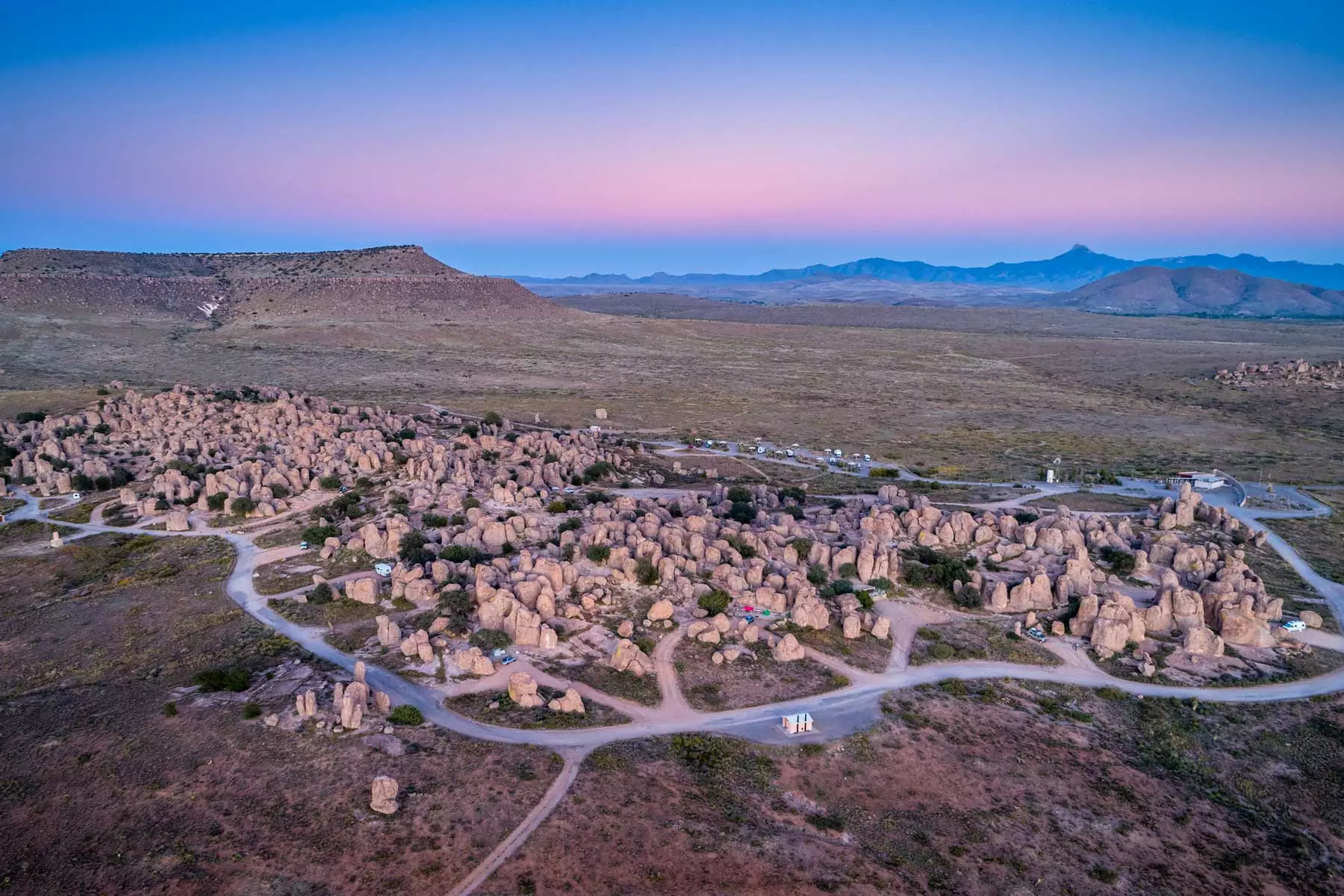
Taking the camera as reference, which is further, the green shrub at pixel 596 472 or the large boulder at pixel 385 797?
the green shrub at pixel 596 472

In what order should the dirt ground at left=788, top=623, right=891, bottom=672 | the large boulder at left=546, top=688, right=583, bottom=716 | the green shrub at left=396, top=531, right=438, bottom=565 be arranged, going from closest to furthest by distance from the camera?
the large boulder at left=546, top=688, right=583, bottom=716 < the dirt ground at left=788, top=623, right=891, bottom=672 < the green shrub at left=396, top=531, right=438, bottom=565

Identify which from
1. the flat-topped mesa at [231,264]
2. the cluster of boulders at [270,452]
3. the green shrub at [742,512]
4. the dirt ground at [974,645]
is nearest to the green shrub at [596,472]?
the cluster of boulders at [270,452]

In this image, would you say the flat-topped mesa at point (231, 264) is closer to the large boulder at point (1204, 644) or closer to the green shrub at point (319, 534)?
the green shrub at point (319, 534)

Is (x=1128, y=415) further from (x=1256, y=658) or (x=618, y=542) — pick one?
(x=618, y=542)

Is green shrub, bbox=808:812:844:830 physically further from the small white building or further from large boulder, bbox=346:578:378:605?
the small white building

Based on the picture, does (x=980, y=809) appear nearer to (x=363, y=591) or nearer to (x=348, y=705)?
(x=348, y=705)

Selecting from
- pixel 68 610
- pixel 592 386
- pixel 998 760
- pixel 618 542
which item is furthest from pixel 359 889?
pixel 592 386

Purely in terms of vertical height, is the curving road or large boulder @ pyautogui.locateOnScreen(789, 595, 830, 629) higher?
large boulder @ pyautogui.locateOnScreen(789, 595, 830, 629)

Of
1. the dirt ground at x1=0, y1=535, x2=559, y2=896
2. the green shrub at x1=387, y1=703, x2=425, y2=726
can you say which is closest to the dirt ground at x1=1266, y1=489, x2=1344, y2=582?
the dirt ground at x1=0, y1=535, x2=559, y2=896
